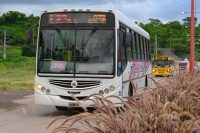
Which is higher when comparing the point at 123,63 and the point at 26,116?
the point at 123,63

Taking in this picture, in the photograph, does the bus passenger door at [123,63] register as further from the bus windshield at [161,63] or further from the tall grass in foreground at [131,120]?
the bus windshield at [161,63]

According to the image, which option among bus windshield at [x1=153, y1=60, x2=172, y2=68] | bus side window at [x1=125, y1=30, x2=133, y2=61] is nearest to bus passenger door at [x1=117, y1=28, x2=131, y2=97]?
bus side window at [x1=125, y1=30, x2=133, y2=61]

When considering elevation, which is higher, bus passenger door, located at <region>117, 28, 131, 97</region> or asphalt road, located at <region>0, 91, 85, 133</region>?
bus passenger door, located at <region>117, 28, 131, 97</region>

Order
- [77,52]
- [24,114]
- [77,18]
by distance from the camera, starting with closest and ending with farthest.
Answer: [77,52]
[77,18]
[24,114]

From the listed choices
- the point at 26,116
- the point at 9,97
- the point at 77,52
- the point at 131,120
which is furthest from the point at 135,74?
the point at 131,120

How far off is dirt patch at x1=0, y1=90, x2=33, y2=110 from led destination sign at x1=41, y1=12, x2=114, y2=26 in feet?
13.5

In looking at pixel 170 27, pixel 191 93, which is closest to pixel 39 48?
pixel 191 93

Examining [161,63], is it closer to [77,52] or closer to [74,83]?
[77,52]

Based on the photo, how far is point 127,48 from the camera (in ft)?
55.0

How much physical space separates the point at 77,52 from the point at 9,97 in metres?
8.10

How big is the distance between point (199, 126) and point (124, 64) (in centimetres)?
1184

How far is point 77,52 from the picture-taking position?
15227 millimetres

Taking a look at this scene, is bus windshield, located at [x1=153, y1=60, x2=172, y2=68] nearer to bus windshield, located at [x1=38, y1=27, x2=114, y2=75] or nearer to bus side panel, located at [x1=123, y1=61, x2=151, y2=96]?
bus side panel, located at [x1=123, y1=61, x2=151, y2=96]

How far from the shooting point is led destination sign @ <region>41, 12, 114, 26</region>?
50.6 feet
